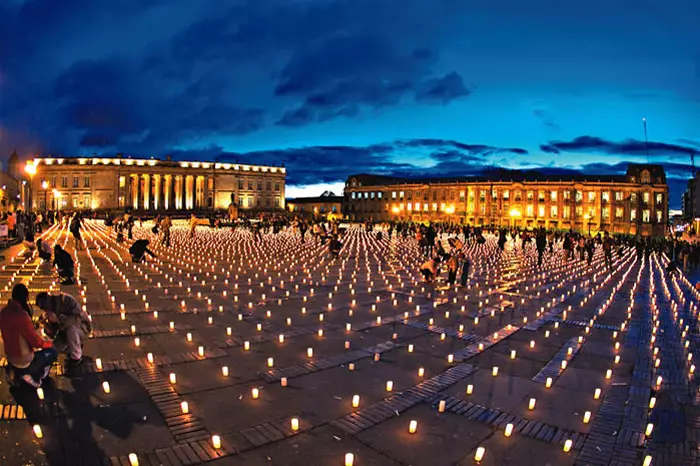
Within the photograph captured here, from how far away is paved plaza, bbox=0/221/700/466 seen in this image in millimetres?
5016

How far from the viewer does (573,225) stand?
89.0m

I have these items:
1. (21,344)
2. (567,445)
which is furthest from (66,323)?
(567,445)

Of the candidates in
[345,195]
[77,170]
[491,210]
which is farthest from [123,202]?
[491,210]

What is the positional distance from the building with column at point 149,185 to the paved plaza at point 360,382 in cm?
7267

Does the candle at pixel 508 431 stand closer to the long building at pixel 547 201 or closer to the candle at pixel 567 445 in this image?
the candle at pixel 567 445

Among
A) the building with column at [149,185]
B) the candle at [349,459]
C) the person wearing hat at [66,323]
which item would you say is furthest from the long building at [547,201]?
the candle at [349,459]

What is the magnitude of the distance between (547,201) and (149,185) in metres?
75.6

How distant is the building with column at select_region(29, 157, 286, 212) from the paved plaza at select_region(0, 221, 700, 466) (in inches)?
2861

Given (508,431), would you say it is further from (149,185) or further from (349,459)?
(149,185)

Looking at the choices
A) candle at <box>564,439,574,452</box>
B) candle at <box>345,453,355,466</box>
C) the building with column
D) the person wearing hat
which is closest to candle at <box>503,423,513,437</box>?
candle at <box>564,439,574,452</box>

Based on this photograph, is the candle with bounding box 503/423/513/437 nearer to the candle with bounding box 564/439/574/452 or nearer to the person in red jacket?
the candle with bounding box 564/439/574/452

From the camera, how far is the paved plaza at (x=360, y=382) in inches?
197

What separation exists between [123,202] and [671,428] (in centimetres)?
9625

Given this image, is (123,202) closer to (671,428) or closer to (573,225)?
(573,225)
